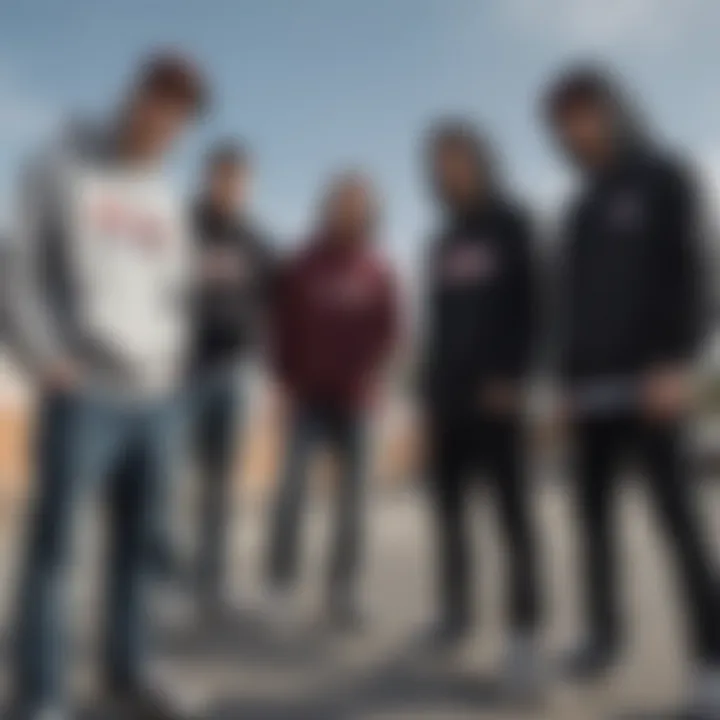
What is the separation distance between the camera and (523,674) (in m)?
1.67

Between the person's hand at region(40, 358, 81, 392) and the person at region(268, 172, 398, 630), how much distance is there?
0.73 m

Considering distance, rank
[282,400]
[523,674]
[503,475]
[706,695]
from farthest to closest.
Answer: [282,400] < [503,475] < [523,674] < [706,695]

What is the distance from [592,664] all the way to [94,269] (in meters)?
1.09

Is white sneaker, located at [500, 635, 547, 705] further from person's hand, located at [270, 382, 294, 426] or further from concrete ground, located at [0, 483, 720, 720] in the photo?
person's hand, located at [270, 382, 294, 426]

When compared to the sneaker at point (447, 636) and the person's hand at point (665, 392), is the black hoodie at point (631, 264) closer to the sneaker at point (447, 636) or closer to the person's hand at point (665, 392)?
the person's hand at point (665, 392)

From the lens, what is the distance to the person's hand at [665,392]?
4.92 feet

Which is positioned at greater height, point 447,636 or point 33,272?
point 33,272

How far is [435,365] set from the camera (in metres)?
1.82

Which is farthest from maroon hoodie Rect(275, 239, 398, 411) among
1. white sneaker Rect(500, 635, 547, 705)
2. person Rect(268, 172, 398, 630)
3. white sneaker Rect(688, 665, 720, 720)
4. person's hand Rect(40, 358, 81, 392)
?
white sneaker Rect(688, 665, 720, 720)

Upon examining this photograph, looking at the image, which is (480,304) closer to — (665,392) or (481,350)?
(481,350)

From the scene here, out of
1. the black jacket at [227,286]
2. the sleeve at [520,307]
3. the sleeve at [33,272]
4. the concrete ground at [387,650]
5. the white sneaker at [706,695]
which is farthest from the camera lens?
the black jacket at [227,286]

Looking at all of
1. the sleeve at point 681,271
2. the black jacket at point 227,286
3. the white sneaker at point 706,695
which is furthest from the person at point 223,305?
the white sneaker at point 706,695

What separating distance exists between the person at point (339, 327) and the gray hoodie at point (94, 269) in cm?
59

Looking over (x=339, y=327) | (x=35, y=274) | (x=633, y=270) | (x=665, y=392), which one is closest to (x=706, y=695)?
(x=665, y=392)
